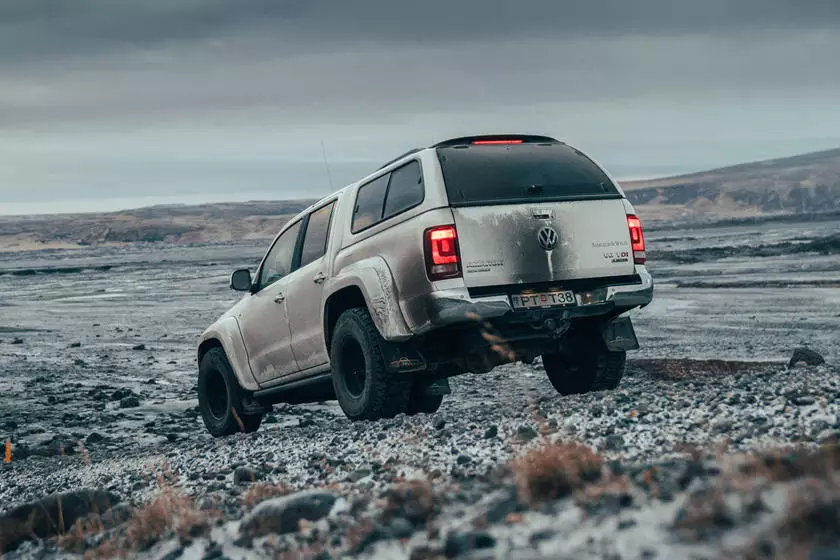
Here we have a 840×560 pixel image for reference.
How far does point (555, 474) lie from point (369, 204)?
3836 millimetres

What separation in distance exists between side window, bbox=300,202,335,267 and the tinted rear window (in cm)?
152

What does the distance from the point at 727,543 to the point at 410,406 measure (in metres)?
5.00

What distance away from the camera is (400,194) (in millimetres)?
7207

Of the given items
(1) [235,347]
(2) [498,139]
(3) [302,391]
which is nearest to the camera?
(2) [498,139]

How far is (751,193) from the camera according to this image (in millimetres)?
152625

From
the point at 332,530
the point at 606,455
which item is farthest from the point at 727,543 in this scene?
the point at 606,455

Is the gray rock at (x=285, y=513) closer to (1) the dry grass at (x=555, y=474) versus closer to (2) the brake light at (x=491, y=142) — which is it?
(1) the dry grass at (x=555, y=474)

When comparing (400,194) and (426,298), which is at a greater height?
(400,194)

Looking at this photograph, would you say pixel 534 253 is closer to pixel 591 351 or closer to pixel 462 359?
pixel 462 359

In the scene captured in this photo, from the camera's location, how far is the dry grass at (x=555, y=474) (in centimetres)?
413

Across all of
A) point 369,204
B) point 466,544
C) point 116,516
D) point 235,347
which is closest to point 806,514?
point 466,544

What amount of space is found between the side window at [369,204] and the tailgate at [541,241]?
1007mm

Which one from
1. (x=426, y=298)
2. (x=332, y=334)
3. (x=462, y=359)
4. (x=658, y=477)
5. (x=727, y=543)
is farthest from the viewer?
(x=332, y=334)

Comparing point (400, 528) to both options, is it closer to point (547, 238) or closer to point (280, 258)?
point (547, 238)
